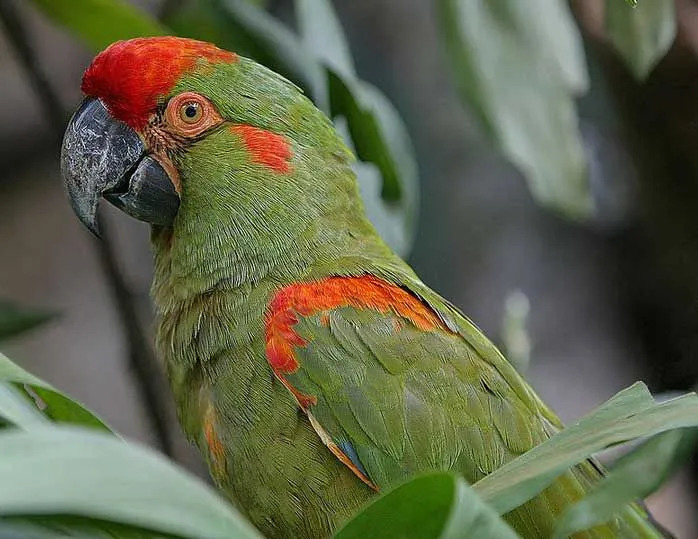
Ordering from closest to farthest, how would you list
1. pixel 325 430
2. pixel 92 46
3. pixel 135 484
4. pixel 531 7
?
pixel 135 484, pixel 325 430, pixel 531 7, pixel 92 46

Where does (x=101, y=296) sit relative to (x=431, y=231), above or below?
below

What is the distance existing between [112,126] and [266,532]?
1.97ft

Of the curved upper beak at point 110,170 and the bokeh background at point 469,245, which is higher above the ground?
the curved upper beak at point 110,170

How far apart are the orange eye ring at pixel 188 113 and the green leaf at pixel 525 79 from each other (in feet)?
1.49

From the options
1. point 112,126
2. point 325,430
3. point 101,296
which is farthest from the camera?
point 101,296

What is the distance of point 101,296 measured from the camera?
3.37 m

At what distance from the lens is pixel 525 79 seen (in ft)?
5.06

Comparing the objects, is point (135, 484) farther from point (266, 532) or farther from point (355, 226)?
point (355, 226)

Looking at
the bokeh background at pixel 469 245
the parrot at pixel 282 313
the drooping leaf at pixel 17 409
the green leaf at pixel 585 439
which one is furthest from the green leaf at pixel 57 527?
the bokeh background at pixel 469 245

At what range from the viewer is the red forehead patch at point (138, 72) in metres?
1.29

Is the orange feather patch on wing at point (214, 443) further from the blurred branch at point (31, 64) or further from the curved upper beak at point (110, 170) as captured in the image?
the blurred branch at point (31, 64)

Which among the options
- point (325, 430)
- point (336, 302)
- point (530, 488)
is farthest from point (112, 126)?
A: point (530, 488)

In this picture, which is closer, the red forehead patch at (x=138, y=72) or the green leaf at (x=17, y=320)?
the red forehead patch at (x=138, y=72)

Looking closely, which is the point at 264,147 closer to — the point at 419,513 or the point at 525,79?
the point at 525,79
